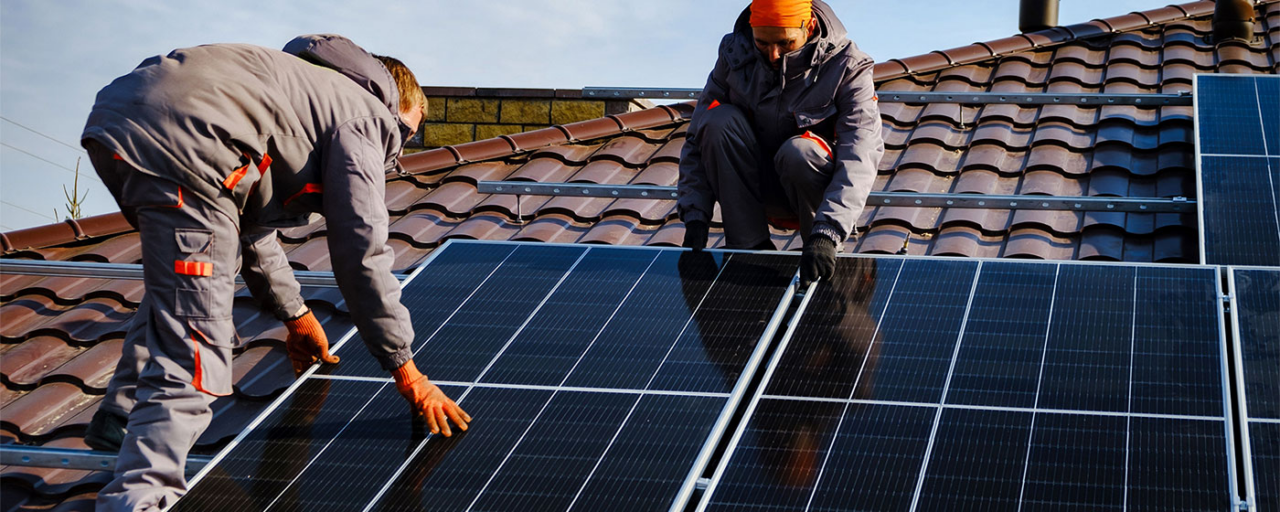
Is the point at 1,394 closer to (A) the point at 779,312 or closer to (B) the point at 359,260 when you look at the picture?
(B) the point at 359,260

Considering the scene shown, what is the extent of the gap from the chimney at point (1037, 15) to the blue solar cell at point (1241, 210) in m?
5.01

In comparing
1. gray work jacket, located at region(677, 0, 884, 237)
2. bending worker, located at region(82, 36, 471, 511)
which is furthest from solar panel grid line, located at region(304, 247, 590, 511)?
gray work jacket, located at region(677, 0, 884, 237)

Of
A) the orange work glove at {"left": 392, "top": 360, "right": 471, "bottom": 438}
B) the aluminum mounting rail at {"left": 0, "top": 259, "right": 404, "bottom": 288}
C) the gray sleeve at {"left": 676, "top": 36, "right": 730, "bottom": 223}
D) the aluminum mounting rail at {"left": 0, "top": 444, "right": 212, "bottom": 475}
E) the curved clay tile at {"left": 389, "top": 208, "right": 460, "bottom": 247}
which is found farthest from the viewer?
the curved clay tile at {"left": 389, "top": 208, "right": 460, "bottom": 247}

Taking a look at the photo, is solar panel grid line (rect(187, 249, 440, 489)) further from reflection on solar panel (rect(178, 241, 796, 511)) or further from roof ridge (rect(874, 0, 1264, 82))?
roof ridge (rect(874, 0, 1264, 82))

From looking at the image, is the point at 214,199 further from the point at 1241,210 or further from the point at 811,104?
the point at 1241,210

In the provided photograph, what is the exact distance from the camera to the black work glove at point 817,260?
494 cm

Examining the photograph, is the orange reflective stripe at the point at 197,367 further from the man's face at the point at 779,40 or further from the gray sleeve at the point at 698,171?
the man's face at the point at 779,40

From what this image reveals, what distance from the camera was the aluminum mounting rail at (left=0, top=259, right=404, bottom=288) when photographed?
5.94 metres

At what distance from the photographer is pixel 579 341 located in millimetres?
4785

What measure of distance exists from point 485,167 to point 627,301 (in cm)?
333

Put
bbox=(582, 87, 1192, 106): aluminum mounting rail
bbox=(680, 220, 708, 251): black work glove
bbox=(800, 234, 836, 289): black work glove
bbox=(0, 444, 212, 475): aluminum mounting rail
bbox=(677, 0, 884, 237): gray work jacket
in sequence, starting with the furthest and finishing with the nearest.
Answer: bbox=(582, 87, 1192, 106): aluminum mounting rail, bbox=(680, 220, 708, 251): black work glove, bbox=(677, 0, 884, 237): gray work jacket, bbox=(800, 234, 836, 289): black work glove, bbox=(0, 444, 212, 475): aluminum mounting rail

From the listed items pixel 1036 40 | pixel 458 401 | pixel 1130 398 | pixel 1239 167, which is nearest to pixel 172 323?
pixel 458 401

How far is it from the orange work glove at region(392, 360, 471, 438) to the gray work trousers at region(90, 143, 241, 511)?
60 cm

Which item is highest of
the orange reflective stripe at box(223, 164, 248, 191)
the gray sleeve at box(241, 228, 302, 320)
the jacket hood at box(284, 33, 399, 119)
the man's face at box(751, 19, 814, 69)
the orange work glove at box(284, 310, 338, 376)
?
the man's face at box(751, 19, 814, 69)
